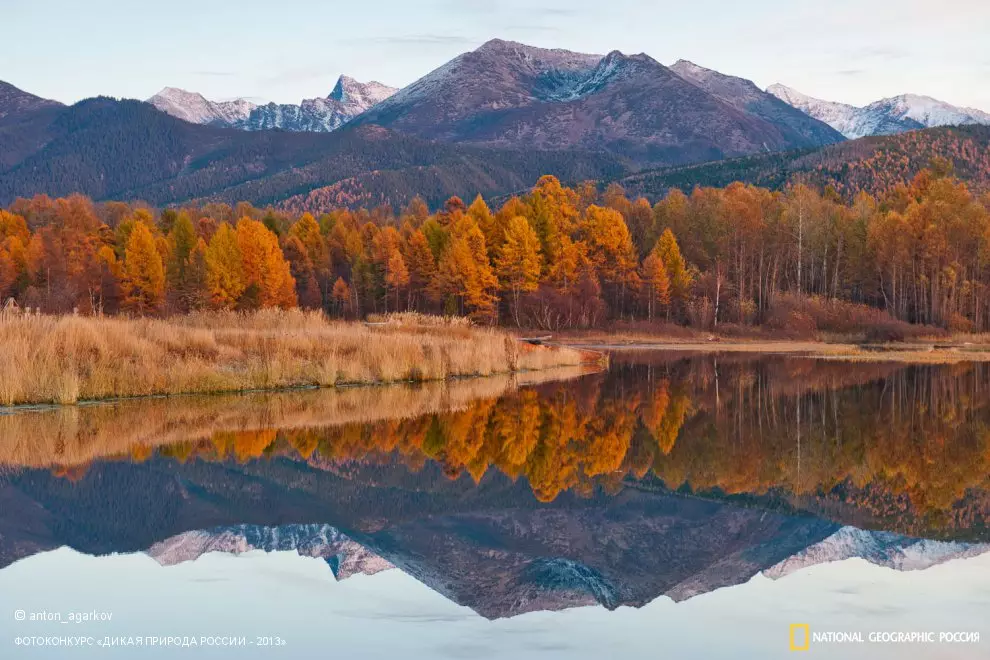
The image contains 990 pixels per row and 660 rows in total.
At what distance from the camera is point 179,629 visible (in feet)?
29.6

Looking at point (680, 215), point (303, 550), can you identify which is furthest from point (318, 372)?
point (680, 215)

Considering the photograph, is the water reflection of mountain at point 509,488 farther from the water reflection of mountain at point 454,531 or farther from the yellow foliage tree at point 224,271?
the yellow foliage tree at point 224,271

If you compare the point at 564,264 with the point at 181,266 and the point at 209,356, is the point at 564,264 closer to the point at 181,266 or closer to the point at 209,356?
the point at 181,266

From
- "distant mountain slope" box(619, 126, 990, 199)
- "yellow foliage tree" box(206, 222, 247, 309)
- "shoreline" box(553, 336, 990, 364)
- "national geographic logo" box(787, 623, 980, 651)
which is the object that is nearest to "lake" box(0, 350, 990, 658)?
Answer: "national geographic logo" box(787, 623, 980, 651)

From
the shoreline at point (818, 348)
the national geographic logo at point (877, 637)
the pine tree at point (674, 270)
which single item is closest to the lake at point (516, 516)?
the national geographic logo at point (877, 637)

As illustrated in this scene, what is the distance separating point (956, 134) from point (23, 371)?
155527 mm

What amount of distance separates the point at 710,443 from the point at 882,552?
29.6ft

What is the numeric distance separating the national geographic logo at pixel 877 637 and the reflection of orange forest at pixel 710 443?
5191 mm

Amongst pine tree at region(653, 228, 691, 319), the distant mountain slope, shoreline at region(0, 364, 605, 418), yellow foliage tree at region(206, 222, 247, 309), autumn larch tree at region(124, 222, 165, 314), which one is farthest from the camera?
the distant mountain slope

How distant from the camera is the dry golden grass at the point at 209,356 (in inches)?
926

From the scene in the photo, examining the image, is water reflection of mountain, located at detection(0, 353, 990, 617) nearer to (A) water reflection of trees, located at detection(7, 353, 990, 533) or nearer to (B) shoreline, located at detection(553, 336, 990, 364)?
(A) water reflection of trees, located at detection(7, 353, 990, 533)

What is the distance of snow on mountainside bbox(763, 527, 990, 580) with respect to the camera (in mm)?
11852

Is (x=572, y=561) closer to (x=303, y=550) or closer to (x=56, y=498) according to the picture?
(x=303, y=550)

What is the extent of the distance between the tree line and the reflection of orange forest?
47.8 meters
